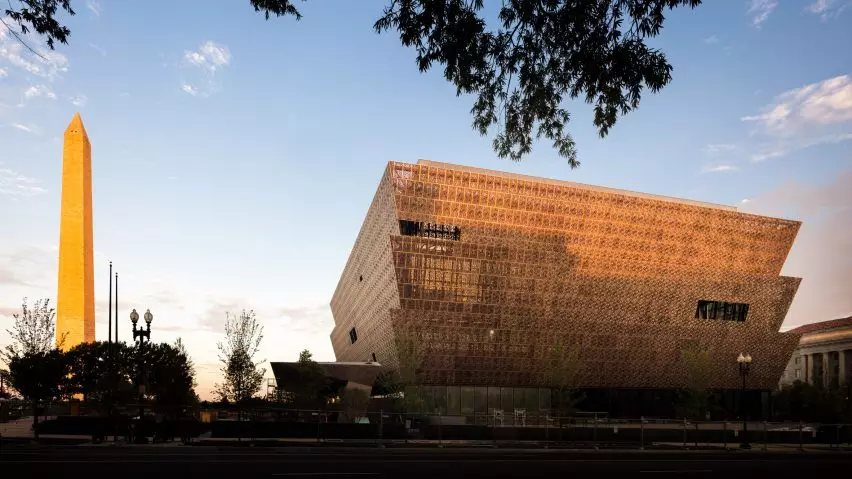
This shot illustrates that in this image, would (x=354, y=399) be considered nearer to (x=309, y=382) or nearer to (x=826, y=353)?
(x=309, y=382)

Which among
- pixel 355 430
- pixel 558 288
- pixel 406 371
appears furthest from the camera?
pixel 558 288

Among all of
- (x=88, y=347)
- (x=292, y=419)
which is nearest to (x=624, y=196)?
(x=292, y=419)

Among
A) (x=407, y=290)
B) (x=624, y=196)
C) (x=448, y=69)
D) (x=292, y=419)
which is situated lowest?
(x=292, y=419)

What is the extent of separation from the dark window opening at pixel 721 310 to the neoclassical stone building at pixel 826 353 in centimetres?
4485

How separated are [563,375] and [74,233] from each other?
5067cm

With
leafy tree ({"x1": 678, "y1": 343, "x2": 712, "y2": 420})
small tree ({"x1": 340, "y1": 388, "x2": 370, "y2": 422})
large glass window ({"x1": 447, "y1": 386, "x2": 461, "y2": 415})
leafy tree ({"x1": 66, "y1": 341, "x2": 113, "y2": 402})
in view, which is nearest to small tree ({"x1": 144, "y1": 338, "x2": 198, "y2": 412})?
leafy tree ({"x1": 66, "y1": 341, "x2": 113, "y2": 402})

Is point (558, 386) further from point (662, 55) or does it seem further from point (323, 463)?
point (662, 55)

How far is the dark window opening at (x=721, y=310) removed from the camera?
3174 inches

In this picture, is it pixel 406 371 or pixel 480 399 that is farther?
pixel 480 399

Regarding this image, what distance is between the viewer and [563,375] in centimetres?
6844

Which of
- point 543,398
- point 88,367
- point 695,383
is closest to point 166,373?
point 88,367

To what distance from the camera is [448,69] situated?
1293 centimetres

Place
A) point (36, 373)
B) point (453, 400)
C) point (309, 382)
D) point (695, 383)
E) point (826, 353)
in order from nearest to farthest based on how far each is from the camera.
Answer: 1. point (36, 373)
2. point (309, 382)
3. point (453, 400)
4. point (695, 383)
5. point (826, 353)

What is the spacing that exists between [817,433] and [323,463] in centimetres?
3988
